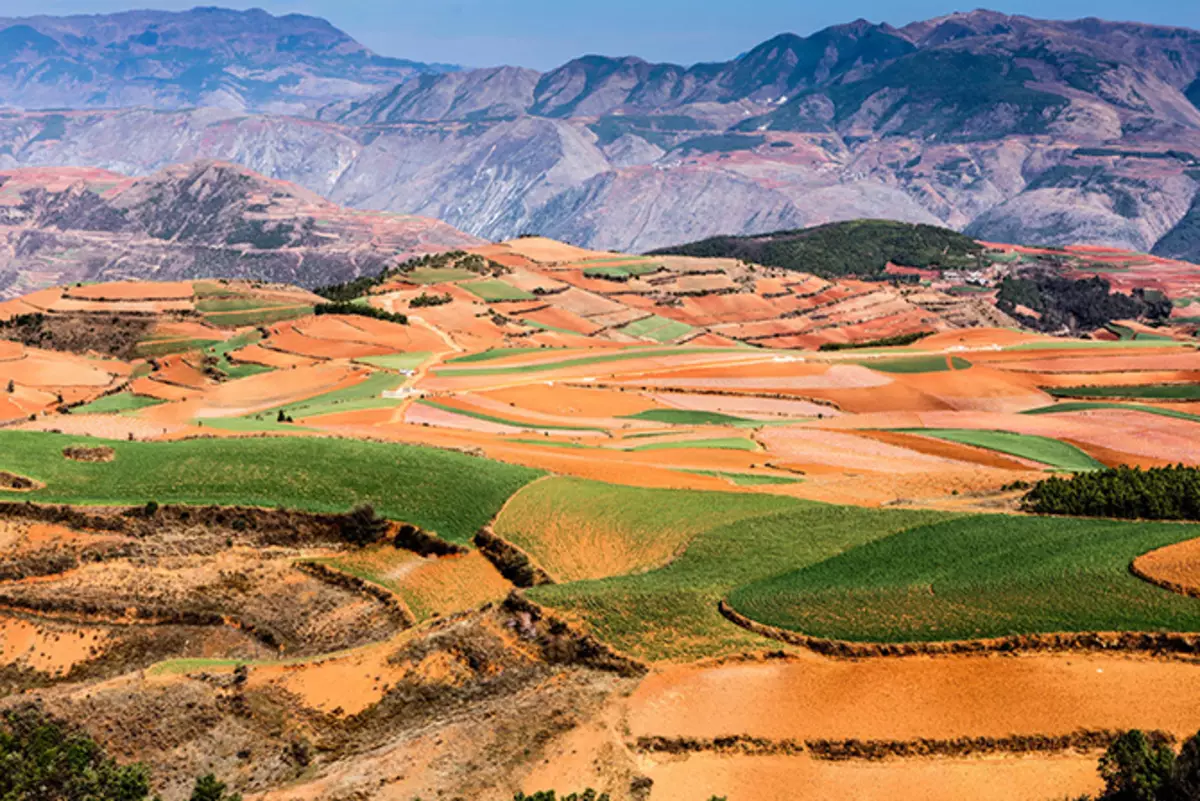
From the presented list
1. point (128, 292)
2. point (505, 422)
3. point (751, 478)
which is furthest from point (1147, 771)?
point (128, 292)

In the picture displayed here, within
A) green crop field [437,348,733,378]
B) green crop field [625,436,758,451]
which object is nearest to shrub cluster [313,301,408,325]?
green crop field [437,348,733,378]

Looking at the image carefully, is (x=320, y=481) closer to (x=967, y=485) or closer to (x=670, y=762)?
(x=670, y=762)

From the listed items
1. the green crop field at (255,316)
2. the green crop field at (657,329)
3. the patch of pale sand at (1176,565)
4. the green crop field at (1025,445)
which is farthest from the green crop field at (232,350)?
the patch of pale sand at (1176,565)

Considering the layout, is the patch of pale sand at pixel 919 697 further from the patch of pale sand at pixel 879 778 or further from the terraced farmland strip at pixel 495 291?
the terraced farmland strip at pixel 495 291

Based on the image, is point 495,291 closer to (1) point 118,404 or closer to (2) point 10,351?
(2) point 10,351

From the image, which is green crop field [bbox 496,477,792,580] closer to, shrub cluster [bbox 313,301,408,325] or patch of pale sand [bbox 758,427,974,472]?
patch of pale sand [bbox 758,427,974,472]

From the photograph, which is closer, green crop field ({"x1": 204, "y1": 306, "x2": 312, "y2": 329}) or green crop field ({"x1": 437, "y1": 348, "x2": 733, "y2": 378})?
green crop field ({"x1": 437, "y1": 348, "x2": 733, "y2": 378})
